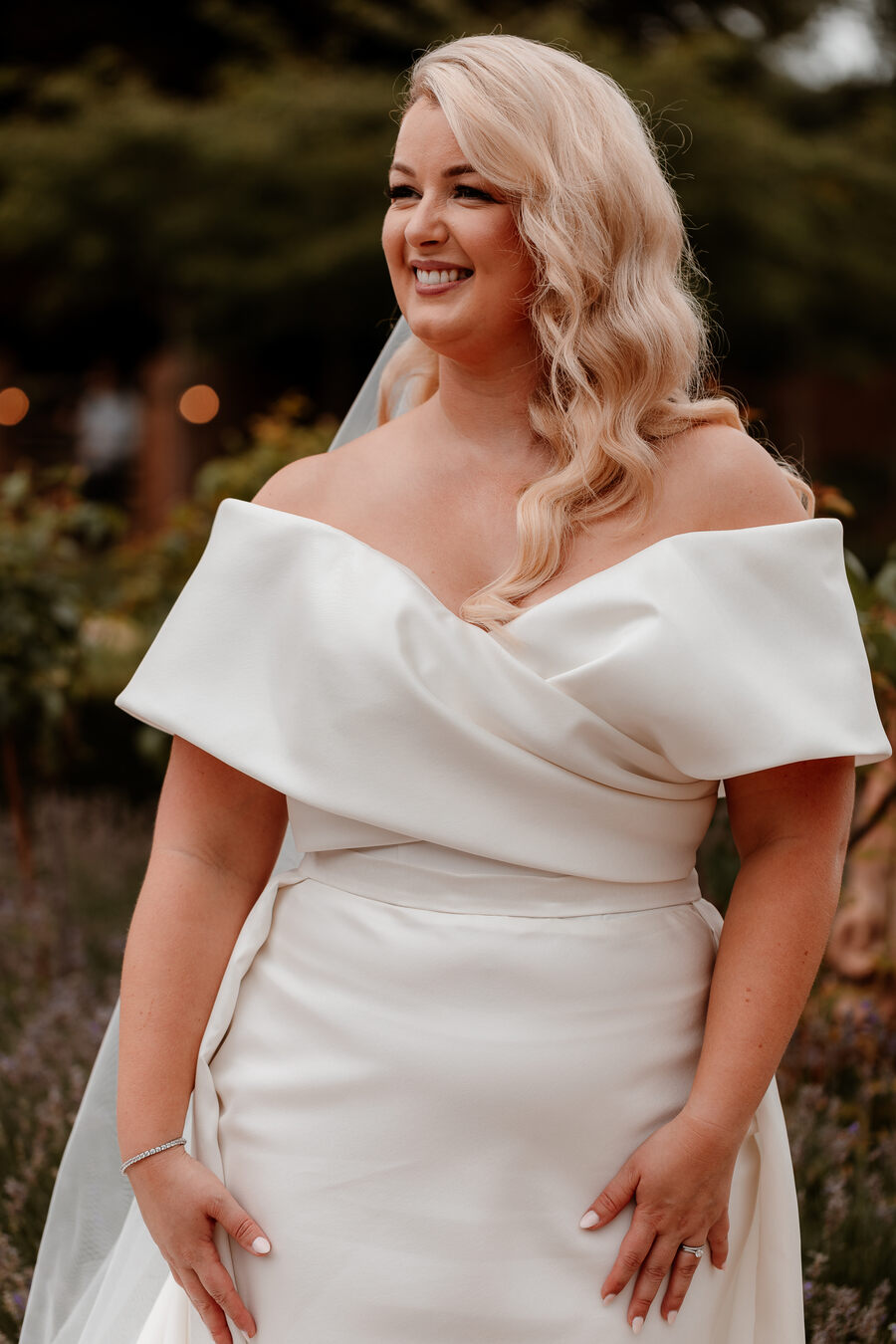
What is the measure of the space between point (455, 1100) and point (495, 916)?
22cm

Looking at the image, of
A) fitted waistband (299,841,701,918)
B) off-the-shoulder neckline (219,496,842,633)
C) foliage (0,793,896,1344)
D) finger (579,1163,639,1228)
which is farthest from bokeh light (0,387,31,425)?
finger (579,1163,639,1228)

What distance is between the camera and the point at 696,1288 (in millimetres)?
1653

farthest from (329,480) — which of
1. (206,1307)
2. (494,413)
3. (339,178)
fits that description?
(339,178)

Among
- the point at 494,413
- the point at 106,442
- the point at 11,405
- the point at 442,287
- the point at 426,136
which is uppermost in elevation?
the point at 426,136

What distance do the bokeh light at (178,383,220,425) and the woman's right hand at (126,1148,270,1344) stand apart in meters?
13.0

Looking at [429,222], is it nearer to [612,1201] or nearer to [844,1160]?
[612,1201]

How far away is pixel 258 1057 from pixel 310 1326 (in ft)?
1.02

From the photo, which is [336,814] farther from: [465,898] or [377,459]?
[377,459]

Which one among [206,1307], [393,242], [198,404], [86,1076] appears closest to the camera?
[206,1307]

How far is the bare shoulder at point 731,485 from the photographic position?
1690 millimetres

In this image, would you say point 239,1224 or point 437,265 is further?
point 437,265

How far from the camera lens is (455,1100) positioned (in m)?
1.59

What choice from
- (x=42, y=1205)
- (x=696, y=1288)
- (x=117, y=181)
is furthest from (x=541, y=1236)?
(x=117, y=181)

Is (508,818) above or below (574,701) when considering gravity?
below
